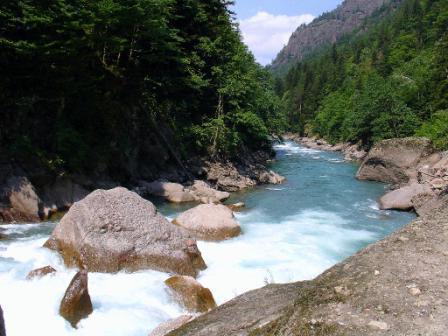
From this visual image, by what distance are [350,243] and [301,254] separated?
96.4 inches

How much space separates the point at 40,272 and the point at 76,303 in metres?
2.07

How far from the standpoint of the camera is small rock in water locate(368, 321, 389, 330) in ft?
11.4

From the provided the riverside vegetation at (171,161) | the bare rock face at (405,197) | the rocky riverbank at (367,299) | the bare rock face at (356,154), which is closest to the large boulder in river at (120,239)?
the riverside vegetation at (171,161)

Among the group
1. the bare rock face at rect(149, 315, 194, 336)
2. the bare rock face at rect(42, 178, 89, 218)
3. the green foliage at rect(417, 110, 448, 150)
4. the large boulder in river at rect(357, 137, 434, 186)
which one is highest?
the green foliage at rect(417, 110, 448, 150)

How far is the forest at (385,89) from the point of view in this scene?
41719 millimetres

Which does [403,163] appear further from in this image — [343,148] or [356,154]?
[343,148]

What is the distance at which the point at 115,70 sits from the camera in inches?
867

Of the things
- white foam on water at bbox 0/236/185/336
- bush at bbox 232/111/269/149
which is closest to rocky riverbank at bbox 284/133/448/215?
bush at bbox 232/111/269/149

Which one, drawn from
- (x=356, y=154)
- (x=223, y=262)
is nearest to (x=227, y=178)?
(x=223, y=262)

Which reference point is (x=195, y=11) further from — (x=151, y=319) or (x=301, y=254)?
(x=151, y=319)

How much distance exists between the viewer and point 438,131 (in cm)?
3241

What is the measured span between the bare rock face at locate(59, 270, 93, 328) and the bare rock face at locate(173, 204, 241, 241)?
590 centimetres

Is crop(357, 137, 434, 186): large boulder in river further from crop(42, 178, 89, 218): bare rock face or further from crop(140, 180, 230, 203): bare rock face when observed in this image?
crop(42, 178, 89, 218): bare rock face

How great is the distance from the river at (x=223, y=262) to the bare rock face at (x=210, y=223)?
0.40m
